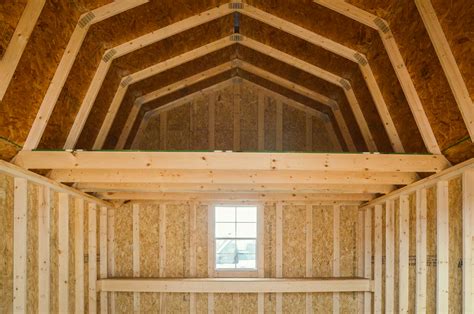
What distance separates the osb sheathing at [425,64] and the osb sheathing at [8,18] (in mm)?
2882

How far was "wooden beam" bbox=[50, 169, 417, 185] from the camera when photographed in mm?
5207

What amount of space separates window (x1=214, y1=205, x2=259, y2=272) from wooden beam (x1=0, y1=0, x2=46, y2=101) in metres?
4.92

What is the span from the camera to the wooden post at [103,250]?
7.38 m

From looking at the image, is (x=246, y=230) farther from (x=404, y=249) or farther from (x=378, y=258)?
(x=404, y=249)

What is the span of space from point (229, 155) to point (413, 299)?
303cm

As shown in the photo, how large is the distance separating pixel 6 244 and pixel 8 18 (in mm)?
2194

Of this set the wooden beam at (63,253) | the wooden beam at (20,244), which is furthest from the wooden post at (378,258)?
the wooden beam at (20,244)

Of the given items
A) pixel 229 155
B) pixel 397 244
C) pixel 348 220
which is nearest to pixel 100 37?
pixel 229 155

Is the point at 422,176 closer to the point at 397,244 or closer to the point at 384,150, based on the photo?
the point at 384,150

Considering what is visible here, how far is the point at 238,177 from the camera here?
17.4ft

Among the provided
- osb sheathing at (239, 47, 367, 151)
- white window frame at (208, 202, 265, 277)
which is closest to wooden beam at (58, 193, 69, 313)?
white window frame at (208, 202, 265, 277)

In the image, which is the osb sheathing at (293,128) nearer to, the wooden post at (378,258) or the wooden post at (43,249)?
the wooden post at (378,258)

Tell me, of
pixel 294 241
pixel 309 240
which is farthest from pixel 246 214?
pixel 309 240

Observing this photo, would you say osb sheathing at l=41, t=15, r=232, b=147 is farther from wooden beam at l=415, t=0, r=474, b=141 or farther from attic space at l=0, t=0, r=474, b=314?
wooden beam at l=415, t=0, r=474, b=141
